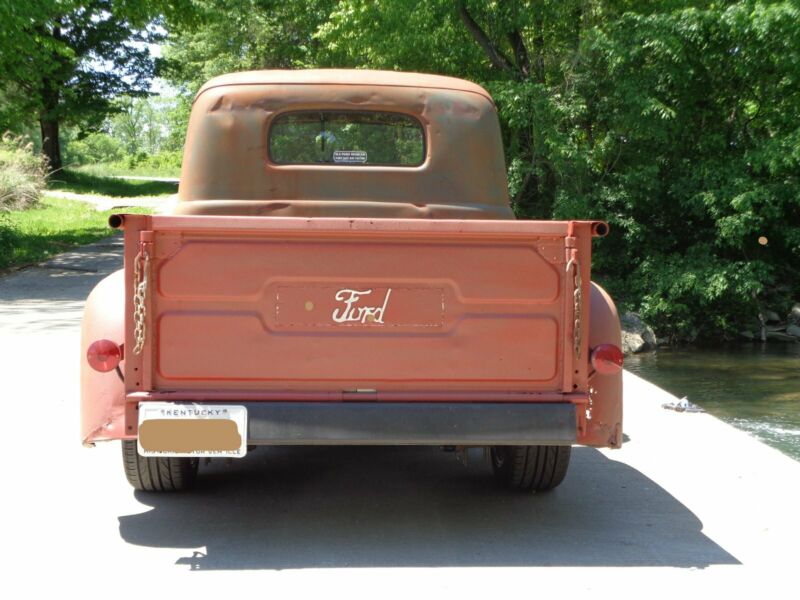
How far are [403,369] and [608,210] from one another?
14353 mm

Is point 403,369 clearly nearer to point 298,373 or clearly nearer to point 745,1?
point 298,373

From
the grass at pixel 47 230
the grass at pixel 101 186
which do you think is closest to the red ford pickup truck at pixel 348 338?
the grass at pixel 47 230

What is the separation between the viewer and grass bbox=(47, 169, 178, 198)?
1276 inches

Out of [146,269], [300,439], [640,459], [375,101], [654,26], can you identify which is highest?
[654,26]

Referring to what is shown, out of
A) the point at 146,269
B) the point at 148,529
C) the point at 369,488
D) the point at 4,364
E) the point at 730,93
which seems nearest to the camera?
the point at 146,269

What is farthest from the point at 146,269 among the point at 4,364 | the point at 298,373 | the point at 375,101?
the point at 4,364

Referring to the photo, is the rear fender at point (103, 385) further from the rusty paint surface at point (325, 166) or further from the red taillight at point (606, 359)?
the red taillight at point (606, 359)

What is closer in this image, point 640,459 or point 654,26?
point 640,459

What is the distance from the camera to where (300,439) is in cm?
405

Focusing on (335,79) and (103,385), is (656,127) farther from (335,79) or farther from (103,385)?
(103,385)

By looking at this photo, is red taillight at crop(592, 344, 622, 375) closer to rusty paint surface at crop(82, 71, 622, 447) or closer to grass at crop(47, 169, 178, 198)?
rusty paint surface at crop(82, 71, 622, 447)

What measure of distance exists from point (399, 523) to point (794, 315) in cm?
1508

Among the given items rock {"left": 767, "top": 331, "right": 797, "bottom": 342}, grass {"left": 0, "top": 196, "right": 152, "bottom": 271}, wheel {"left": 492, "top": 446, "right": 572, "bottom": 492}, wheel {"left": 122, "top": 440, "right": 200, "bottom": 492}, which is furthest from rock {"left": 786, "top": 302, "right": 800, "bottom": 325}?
wheel {"left": 122, "top": 440, "right": 200, "bottom": 492}

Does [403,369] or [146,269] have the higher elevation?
[146,269]
